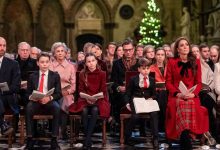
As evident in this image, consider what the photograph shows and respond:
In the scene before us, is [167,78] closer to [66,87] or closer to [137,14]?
[66,87]

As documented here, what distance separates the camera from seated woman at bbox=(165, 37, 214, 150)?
782 cm

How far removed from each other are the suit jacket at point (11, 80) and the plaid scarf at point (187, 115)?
2.82 m

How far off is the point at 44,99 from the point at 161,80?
2618 millimetres

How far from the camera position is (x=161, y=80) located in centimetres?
969

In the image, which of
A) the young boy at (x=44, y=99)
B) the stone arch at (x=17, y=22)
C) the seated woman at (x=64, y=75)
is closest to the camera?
the young boy at (x=44, y=99)

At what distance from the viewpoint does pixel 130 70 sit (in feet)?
31.1

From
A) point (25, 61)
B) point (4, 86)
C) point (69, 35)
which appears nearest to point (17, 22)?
point (69, 35)

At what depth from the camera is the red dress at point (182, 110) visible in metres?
7.81

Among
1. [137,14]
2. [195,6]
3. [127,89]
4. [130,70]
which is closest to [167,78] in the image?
[127,89]

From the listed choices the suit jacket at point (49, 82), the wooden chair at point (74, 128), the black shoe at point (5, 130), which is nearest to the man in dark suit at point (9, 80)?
the suit jacket at point (49, 82)

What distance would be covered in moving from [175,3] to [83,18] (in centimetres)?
468

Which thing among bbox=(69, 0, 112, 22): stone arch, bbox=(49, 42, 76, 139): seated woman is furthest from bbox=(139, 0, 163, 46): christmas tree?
bbox=(49, 42, 76, 139): seated woman

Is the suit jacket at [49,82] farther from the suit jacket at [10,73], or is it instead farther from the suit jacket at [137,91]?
the suit jacket at [137,91]

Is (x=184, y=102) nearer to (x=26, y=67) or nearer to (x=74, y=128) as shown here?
(x=74, y=128)
